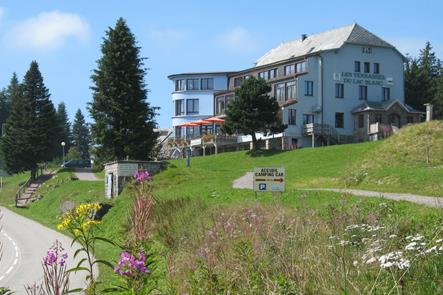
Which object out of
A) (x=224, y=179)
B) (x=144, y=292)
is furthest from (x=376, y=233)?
(x=224, y=179)

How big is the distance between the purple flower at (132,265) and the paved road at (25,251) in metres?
4.48

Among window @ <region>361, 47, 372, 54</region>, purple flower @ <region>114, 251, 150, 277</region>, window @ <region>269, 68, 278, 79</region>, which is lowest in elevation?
purple flower @ <region>114, 251, 150, 277</region>

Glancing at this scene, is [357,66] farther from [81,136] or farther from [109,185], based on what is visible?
[81,136]

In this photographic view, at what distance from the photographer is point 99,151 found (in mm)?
53000

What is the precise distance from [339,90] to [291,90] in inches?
197

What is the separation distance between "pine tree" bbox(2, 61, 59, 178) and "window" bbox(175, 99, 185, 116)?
66.5 feet

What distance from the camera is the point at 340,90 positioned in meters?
70.9

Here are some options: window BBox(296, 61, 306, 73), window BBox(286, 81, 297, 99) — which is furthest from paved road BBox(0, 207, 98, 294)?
window BBox(296, 61, 306, 73)

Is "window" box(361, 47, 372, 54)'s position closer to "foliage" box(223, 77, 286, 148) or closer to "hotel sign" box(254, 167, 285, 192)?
"foliage" box(223, 77, 286, 148)

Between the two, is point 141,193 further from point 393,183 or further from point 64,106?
point 64,106

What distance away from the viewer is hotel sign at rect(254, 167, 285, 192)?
59.4 feet

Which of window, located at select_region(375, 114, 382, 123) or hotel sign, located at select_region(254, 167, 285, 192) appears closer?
hotel sign, located at select_region(254, 167, 285, 192)

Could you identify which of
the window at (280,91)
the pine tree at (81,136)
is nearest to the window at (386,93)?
the window at (280,91)

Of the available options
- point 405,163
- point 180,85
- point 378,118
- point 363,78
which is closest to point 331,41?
point 363,78
